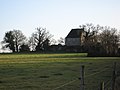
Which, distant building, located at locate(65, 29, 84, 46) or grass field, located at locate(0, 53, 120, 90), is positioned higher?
distant building, located at locate(65, 29, 84, 46)

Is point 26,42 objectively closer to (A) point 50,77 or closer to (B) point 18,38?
A: (B) point 18,38

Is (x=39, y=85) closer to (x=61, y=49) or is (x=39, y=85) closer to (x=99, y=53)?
(x=99, y=53)

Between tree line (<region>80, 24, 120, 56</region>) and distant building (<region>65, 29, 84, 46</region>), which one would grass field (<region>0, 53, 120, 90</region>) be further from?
distant building (<region>65, 29, 84, 46</region>)

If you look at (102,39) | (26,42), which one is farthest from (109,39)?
(26,42)

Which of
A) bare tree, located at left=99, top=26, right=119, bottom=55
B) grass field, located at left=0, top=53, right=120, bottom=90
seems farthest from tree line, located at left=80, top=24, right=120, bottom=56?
grass field, located at left=0, top=53, right=120, bottom=90

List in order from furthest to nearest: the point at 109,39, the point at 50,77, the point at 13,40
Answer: the point at 13,40 < the point at 109,39 < the point at 50,77

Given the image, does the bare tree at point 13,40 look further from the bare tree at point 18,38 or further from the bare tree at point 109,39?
the bare tree at point 109,39

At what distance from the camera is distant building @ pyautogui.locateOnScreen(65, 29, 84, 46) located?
128 m

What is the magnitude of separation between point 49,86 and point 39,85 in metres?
0.64

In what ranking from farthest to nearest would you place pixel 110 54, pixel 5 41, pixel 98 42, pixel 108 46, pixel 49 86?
pixel 5 41, pixel 98 42, pixel 108 46, pixel 110 54, pixel 49 86

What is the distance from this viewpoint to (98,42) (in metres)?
104

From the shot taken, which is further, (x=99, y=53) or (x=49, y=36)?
(x=49, y=36)

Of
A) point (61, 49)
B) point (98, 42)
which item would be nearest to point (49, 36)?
point (61, 49)

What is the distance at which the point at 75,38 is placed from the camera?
429ft
